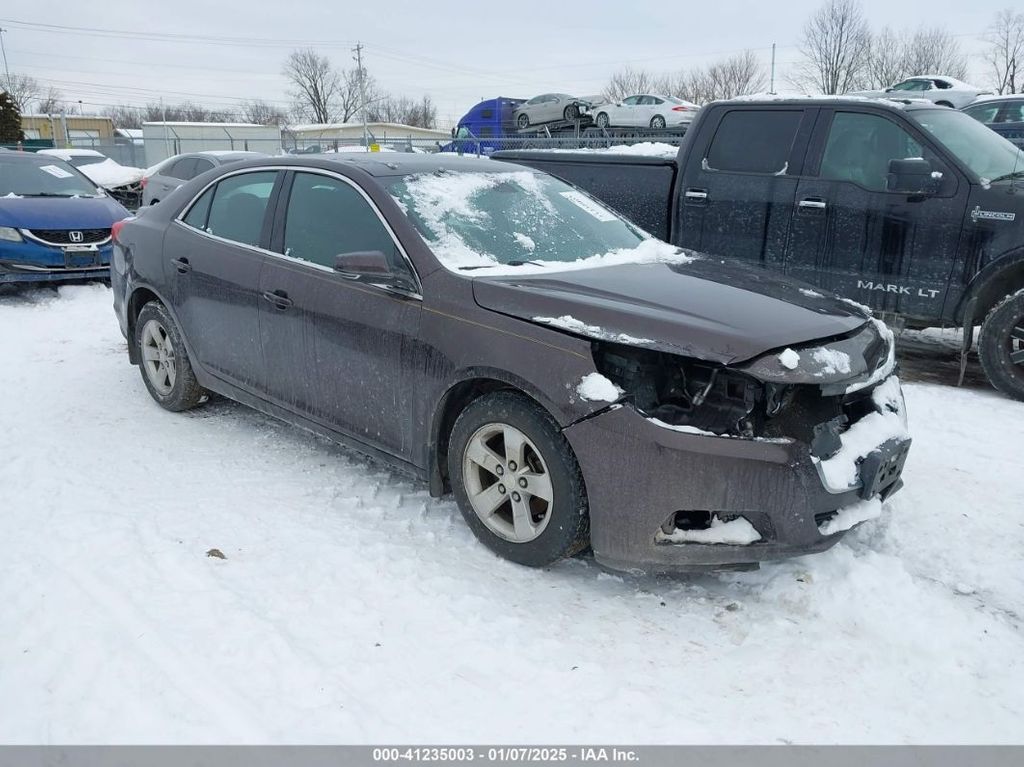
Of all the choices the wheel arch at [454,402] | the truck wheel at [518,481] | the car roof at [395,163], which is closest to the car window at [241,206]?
the car roof at [395,163]

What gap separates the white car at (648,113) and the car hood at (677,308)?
864 inches

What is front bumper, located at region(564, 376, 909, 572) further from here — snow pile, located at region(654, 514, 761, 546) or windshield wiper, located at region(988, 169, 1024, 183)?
windshield wiper, located at region(988, 169, 1024, 183)

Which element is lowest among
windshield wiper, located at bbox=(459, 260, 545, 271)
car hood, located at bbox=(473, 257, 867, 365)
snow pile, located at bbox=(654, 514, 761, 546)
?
snow pile, located at bbox=(654, 514, 761, 546)

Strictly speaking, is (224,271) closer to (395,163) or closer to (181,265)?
(181,265)

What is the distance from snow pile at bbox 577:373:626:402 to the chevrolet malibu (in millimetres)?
11

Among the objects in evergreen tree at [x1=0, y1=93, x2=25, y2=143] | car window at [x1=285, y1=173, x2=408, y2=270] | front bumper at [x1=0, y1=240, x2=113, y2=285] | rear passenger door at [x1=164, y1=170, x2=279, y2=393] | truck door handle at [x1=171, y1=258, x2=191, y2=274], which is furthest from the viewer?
A: evergreen tree at [x1=0, y1=93, x2=25, y2=143]

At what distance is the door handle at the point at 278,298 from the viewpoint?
4176mm

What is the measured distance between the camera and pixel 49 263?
881 centimetres

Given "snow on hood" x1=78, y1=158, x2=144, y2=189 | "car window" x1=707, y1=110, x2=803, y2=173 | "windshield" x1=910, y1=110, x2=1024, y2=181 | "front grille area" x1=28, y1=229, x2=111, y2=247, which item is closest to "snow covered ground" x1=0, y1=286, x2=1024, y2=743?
"windshield" x1=910, y1=110, x2=1024, y2=181

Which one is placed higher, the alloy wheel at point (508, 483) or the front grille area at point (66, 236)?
the front grille area at point (66, 236)

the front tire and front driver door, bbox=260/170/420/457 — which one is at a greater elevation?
front driver door, bbox=260/170/420/457

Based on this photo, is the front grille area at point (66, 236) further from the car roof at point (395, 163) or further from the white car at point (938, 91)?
the white car at point (938, 91)

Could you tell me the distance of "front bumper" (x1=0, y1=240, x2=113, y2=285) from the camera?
8.66m
